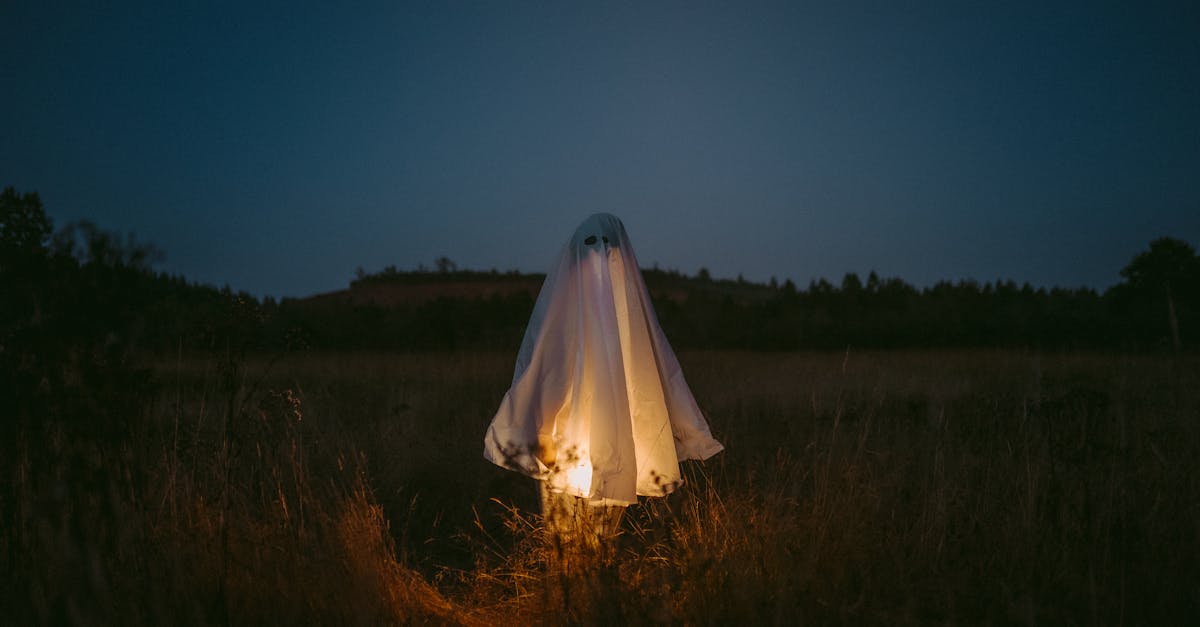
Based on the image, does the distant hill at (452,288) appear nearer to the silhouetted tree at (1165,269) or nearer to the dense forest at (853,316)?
the dense forest at (853,316)

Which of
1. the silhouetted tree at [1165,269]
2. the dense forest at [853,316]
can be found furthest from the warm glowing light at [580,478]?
the silhouetted tree at [1165,269]

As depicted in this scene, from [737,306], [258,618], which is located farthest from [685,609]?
[737,306]

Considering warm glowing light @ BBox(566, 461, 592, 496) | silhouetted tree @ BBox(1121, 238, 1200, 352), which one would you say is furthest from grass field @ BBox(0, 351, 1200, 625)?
silhouetted tree @ BBox(1121, 238, 1200, 352)

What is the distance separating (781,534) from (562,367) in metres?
1.53

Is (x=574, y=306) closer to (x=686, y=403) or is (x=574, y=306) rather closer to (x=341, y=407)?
(x=686, y=403)

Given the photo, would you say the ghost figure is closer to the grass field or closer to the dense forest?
the grass field

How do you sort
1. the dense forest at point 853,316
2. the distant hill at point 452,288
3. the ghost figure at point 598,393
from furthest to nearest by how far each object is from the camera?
the distant hill at point 452,288 < the dense forest at point 853,316 < the ghost figure at point 598,393

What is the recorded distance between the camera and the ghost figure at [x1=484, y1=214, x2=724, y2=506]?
3.02m

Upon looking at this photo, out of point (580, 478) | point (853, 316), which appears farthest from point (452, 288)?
point (580, 478)

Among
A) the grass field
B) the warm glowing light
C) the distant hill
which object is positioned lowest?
the grass field

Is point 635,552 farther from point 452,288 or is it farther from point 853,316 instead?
point 452,288

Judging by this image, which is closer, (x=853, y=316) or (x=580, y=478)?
(x=580, y=478)

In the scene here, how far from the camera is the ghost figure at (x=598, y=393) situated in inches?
119

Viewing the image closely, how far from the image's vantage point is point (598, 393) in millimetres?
3039
